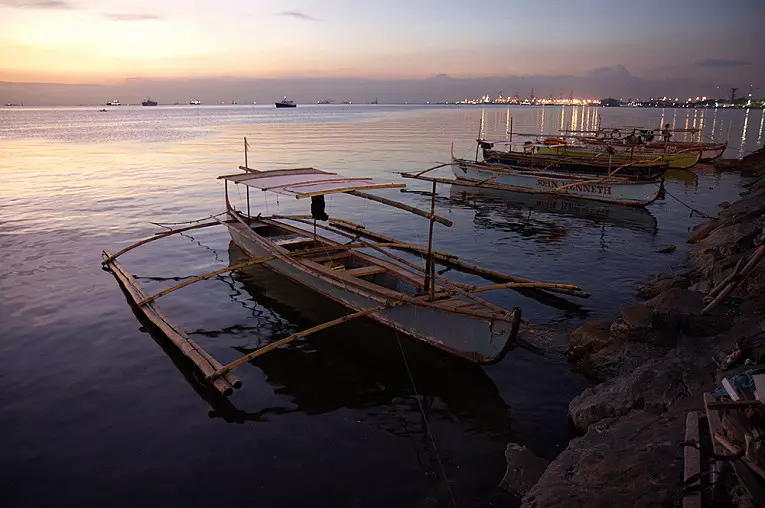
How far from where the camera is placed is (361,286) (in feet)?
39.2

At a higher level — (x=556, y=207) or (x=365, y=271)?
(x=365, y=271)

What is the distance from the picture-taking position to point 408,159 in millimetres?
48688

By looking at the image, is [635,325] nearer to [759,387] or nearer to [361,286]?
[759,387]

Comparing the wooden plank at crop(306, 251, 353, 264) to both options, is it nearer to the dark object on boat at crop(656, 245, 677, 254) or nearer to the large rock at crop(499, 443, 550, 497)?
the large rock at crop(499, 443, 550, 497)

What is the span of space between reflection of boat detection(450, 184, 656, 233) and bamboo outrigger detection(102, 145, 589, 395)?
11512 mm

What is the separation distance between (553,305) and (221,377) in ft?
29.9

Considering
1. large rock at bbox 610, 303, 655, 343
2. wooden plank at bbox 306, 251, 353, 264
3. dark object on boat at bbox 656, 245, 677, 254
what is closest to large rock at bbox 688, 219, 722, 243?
dark object on boat at bbox 656, 245, 677, 254

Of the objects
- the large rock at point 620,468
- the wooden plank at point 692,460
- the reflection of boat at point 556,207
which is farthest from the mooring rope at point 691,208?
the wooden plank at point 692,460

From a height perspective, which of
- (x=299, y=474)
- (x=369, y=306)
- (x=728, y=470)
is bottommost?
(x=299, y=474)

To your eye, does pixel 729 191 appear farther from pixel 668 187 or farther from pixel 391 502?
pixel 391 502

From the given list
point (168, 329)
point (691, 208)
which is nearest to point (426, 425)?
point (168, 329)

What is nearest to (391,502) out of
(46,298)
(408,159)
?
(46,298)

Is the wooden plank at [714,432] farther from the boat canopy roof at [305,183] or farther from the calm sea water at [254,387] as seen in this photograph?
the boat canopy roof at [305,183]

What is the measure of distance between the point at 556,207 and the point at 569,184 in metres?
1.76
